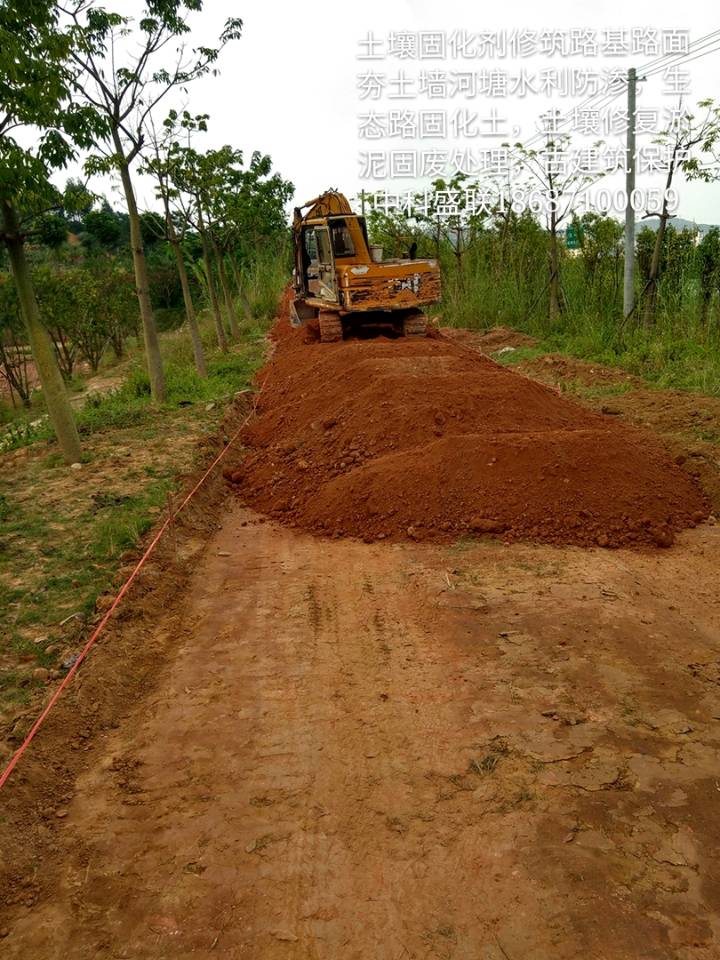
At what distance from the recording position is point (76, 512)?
20.9 feet

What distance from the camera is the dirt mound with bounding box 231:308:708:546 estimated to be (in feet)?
19.1

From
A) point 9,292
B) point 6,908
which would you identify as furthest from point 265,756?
point 9,292

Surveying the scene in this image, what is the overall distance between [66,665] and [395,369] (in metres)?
6.48

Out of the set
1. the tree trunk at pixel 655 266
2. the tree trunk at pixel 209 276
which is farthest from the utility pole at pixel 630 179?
the tree trunk at pixel 209 276

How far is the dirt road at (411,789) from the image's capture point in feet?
7.79

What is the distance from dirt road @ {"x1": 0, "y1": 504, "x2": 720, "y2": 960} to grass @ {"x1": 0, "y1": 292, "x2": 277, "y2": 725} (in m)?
0.73

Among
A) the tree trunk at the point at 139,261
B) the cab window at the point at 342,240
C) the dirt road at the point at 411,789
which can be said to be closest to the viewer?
the dirt road at the point at 411,789

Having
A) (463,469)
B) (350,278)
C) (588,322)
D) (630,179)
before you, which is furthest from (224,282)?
(463,469)

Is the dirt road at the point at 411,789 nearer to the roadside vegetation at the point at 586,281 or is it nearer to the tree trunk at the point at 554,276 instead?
the roadside vegetation at the point at 586,281

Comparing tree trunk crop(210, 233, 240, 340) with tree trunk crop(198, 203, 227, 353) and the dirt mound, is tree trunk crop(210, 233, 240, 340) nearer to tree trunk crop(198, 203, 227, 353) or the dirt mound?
tree trunk crop(198, 203, 227, 353)

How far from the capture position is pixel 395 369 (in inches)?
371

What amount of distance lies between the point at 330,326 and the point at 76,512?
8.71m

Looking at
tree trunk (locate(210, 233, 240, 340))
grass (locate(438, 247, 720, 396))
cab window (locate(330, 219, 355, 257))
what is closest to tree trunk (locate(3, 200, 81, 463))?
cab window (locate(330, 219, 355, 257))

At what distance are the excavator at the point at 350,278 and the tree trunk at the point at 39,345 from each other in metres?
6.45
